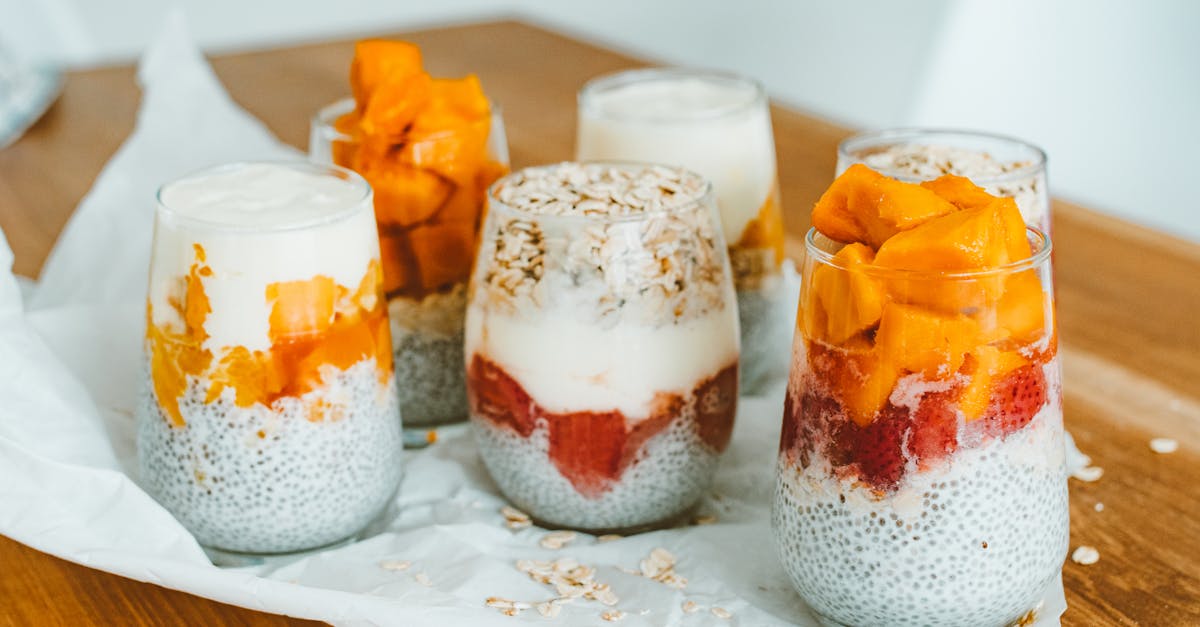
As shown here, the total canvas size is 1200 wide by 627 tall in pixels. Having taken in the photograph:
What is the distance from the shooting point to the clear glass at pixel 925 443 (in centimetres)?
48

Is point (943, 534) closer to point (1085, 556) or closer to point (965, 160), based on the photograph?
point (1085, 556)

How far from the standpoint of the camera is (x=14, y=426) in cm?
65

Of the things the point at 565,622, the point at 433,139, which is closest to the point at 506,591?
the point at 565,622

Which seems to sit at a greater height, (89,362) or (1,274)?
(1,274)

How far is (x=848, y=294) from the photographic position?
49 centimetres

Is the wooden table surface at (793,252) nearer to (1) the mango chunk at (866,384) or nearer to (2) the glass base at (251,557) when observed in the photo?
(2) the glass base at (251,557)

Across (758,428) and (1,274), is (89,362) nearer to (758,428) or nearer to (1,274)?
(1,274)

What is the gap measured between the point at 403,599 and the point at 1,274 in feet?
1.02

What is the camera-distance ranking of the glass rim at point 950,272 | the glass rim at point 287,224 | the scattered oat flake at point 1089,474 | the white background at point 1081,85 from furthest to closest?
the white background at point 1081,85, the scattered oat flake at point 1089,474, the glass rim at point 287,224, the glass rim at point 950,272

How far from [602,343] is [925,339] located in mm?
185

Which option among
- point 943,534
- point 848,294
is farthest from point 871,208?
point 943,534

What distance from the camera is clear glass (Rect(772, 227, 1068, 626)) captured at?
1.58 ft

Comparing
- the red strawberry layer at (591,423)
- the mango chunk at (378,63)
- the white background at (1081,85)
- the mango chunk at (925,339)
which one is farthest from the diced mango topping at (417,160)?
the white background at (1081,85)

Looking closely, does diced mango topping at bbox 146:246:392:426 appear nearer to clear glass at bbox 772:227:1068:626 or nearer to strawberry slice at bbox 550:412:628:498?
strawberry slice at bbox 550:412:628:498
